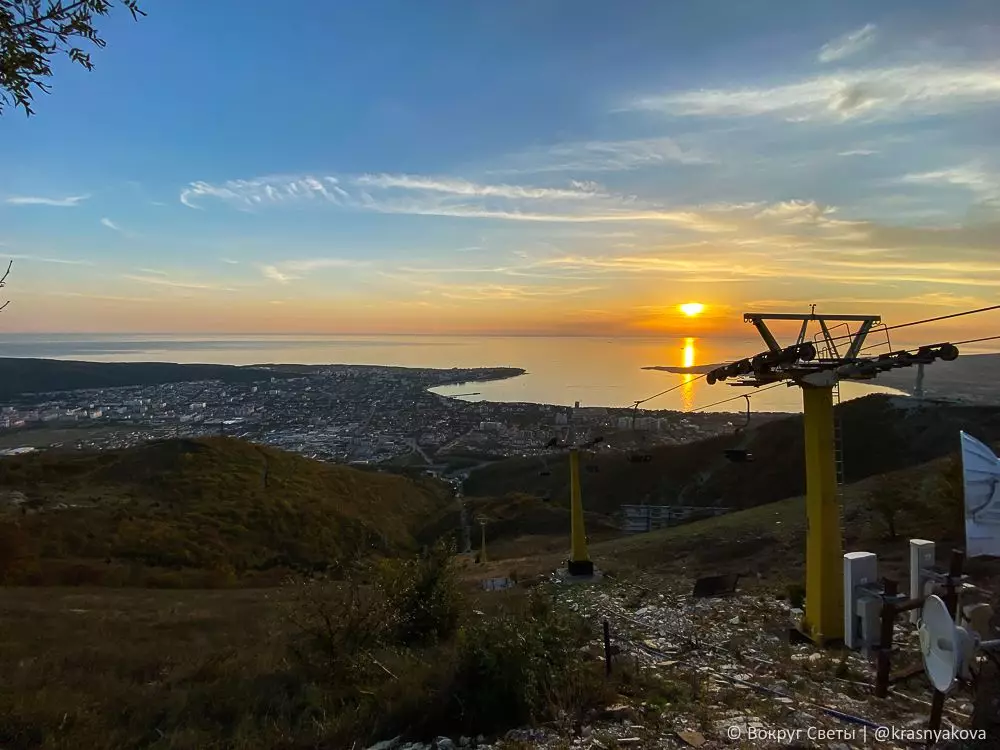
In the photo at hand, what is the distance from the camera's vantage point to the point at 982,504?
4.84 m

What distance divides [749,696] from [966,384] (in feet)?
217

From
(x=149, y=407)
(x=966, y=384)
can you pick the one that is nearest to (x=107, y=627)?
(x=966, y=384)

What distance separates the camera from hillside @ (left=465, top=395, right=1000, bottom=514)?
125ft

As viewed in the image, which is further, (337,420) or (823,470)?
(337,420)

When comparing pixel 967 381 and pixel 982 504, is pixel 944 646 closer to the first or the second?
pixel 982 504

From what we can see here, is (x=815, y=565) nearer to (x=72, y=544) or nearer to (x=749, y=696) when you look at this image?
(x=749, y=696)

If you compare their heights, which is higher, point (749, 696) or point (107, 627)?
point (749, 696)

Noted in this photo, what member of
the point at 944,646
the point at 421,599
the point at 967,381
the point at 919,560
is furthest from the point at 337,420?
the point at 944,646

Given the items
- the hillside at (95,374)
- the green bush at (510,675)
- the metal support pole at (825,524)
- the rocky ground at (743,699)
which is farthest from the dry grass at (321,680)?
the hillside at (95,374)

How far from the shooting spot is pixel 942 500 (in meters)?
14.6

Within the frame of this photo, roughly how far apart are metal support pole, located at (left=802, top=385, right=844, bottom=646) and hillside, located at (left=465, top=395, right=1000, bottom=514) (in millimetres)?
26095

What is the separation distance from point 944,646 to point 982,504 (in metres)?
1.58

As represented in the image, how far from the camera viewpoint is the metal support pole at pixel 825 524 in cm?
851

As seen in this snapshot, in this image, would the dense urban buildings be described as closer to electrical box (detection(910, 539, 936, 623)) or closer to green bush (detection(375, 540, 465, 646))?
green bush (detection(375, 540, 465, 646))
